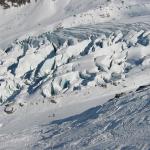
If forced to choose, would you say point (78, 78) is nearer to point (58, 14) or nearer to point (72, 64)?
point (72, 64)

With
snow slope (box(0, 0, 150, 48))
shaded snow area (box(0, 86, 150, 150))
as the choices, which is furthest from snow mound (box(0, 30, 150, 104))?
shaded snow area (box(0, 86, 150, 150))

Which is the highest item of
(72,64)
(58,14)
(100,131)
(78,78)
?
(100,131)

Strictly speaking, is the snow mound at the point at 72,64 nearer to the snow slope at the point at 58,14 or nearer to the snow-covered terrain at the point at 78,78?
the snow-covered terrain at the point at 78,78

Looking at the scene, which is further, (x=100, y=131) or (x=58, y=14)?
(x=58, y=14)

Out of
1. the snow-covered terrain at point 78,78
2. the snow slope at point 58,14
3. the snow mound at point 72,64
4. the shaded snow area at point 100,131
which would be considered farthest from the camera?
the snow slope at point 58,14

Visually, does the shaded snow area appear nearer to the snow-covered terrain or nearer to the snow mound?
the snow-covered terrain

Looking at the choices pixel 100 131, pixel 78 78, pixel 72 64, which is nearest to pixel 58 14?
pixel 72 64

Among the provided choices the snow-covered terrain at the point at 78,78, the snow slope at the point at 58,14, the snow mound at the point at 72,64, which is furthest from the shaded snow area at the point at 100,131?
the snow slope at the point at 58,14
